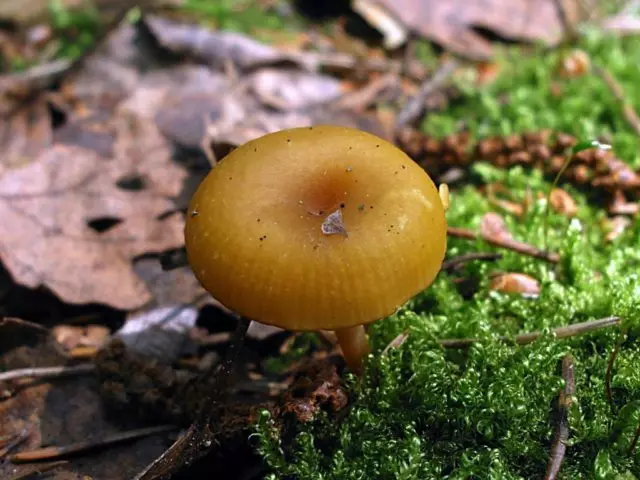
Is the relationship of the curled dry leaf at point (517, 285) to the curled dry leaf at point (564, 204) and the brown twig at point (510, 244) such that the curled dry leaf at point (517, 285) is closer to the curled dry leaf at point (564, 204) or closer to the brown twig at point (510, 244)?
the brown twig at point (510, 244)

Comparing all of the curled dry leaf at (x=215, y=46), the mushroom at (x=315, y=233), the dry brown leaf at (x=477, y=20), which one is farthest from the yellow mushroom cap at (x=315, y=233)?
the dry brown leaf at (x=477, y=20)

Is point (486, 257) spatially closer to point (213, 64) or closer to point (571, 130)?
point (571, 130)

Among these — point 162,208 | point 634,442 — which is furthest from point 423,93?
point 634,442

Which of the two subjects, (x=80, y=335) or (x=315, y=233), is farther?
(x=80, y=335)

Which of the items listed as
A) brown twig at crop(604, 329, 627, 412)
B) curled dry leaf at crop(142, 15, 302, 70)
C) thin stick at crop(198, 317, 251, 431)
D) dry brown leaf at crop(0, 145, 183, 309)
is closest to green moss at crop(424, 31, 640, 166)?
curled dry leaf at crop(142, 15, 302, 70)

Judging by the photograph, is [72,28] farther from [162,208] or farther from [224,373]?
[224,373]

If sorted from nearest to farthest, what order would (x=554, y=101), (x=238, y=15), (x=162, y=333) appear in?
(x=162, y=333), (x=554, y=101), (x=238, y=15)

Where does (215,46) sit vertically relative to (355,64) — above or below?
above

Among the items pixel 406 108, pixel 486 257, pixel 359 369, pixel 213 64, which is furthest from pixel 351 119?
pixel 359 369
